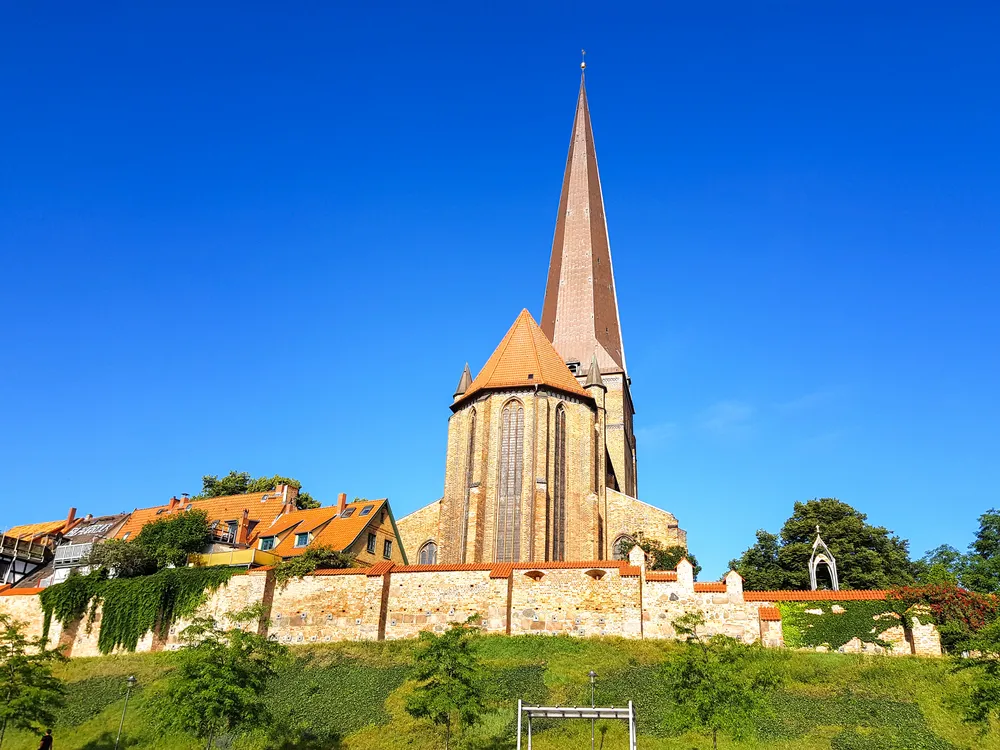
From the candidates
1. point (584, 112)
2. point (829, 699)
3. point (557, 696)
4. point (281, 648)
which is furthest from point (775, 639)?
point (584, 112)

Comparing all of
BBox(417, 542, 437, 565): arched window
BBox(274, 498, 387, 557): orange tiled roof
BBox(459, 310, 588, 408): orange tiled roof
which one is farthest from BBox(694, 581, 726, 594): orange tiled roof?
BBox(417, 542, 437, 565): arched window

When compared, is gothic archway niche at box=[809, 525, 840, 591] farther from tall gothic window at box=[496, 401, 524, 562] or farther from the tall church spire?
the tall church spire

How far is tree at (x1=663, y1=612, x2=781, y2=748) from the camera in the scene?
20.1 metres

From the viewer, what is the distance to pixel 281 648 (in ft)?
78.2

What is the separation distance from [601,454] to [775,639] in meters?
20.0

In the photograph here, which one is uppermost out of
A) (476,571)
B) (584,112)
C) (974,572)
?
(584,112)

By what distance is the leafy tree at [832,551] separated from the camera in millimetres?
43750

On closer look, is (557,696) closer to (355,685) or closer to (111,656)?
(355,685)

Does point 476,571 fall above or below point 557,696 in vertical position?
above

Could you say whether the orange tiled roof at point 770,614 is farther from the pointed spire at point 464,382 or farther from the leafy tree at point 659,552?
the pointed spire at point 464,382

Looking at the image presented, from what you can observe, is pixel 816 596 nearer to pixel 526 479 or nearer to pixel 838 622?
pixel 838 622

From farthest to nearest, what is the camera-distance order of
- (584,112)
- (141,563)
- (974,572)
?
(584,112) → (974,572) → (141,563)

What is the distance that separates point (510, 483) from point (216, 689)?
2500 cm

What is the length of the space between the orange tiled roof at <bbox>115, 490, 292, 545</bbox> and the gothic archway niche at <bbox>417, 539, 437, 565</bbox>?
313 inches
